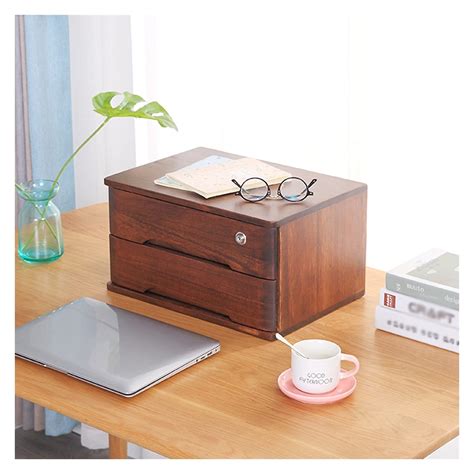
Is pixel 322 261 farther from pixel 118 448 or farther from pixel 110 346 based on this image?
pixel 118 448

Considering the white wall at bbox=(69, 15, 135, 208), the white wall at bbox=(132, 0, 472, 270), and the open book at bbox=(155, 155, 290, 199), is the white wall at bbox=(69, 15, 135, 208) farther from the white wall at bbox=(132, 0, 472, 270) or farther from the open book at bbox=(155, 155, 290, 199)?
the open book at bbox=(155, 155, 290, 199)

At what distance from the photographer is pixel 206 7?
2486 millimetres

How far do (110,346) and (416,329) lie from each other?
493 millimetres

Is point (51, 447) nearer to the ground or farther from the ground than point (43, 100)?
nearer to the ground

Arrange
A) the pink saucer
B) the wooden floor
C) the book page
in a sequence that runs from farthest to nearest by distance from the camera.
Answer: the wooden floor, the book page, the pink saucer

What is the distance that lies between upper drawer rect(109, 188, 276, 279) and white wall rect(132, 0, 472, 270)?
0.64 m

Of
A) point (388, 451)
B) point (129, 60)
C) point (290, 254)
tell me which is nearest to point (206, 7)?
point (129, 60)

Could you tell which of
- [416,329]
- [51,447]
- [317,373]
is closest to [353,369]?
[317,373]

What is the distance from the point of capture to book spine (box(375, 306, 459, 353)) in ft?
5.41

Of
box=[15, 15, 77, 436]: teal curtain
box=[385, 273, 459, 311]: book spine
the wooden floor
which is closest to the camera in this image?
box=[385, 273, 459, 311]: book spine

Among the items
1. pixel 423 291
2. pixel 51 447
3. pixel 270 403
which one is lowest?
pixel 51 447

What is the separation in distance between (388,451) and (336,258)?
49cm

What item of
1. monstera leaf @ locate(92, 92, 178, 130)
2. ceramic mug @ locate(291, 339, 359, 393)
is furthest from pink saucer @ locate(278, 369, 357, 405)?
monstera leaf @ locate(92, 92, 178, 130)

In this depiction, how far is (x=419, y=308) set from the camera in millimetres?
1675
